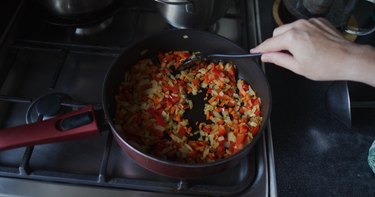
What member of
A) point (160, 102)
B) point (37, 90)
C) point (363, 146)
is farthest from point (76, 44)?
point (363, 146)

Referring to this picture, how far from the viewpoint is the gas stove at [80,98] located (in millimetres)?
600

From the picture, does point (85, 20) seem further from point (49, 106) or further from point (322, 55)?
point (322, 55)

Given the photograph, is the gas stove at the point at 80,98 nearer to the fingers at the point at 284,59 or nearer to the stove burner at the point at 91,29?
the stove burner at the point at 91,29

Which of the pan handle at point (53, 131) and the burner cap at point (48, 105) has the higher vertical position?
the pan handle at point (53, 131)

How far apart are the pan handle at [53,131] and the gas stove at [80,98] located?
0.05 meters

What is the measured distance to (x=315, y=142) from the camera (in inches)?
26.9

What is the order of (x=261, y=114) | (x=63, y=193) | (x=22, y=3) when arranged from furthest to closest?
(x=22, y=3), (x=261, y=114), (x=63, y=193)

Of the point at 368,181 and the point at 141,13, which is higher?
the point at 141,13

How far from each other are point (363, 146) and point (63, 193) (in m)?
0.56

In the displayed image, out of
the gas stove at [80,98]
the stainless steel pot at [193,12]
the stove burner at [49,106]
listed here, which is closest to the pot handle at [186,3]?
the stainless steel pot at [193,12]

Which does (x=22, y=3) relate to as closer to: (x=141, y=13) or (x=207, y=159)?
(x=141, y=13)

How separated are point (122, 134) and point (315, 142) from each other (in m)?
0.37

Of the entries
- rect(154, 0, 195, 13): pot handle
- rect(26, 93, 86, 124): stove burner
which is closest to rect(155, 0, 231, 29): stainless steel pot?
rect(154, 0, 195, 13): pot handle

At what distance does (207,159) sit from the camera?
65 centimetres
